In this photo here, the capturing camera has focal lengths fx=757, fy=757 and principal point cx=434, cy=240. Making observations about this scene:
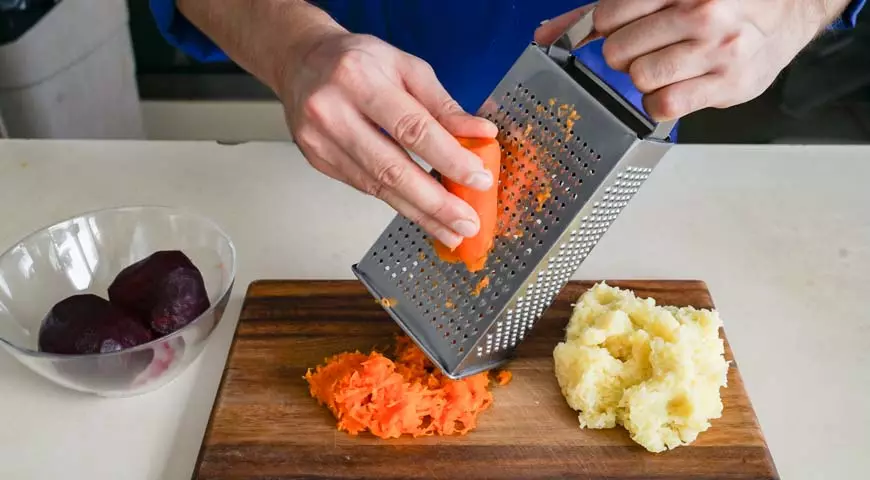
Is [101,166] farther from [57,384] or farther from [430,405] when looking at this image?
[430,405]

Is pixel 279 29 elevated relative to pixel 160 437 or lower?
elevated

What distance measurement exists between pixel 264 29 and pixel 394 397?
0.66 metres

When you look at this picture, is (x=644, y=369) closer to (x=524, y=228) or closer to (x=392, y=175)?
(x=524, y=228)

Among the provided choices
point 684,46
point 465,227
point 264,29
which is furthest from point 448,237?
point 264,29

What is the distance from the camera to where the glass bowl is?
3.68 ft

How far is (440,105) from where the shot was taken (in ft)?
3.43

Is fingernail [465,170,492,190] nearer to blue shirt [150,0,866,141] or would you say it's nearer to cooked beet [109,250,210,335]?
cooked beet [109,250,210,335]

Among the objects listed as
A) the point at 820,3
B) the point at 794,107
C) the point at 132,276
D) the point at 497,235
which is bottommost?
the point at 794,107

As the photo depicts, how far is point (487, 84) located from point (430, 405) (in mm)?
847

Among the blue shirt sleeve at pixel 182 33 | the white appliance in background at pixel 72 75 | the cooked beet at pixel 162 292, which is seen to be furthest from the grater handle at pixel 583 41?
the white appliance in background at pixel 72 75

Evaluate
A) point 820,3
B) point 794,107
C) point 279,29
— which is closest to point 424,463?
point 279,29

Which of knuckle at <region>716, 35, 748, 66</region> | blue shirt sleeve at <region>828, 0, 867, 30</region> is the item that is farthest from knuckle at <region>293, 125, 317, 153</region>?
blue shirt sleeve at <region>828, 0, 867, 30</region>

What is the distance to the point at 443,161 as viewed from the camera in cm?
98

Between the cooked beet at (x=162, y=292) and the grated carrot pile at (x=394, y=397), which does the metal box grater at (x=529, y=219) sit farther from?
the cooked beet at (x=162, y=292)
